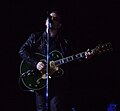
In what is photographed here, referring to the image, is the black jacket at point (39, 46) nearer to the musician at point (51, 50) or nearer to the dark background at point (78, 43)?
the musician at point (51, 50)

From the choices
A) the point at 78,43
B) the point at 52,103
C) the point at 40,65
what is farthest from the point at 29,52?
the point at 78,43

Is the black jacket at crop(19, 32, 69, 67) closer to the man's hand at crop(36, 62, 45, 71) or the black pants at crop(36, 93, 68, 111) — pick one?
the man's hand at crop(36, 62, 45, 71)

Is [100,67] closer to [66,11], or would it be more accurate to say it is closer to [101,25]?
[101,25]

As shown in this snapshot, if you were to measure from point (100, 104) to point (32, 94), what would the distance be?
1153 millimetres

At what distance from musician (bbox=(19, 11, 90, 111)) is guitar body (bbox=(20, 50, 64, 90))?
0.17 feet

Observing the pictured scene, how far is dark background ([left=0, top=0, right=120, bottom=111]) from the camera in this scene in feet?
17.4

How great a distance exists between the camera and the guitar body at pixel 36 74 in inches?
178

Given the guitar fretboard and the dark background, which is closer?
the guitar fretboard

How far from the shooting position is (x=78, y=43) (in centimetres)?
534

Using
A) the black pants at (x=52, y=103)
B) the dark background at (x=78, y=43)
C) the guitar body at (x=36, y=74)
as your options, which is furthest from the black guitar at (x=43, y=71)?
the dark background at (x=78, y=43)

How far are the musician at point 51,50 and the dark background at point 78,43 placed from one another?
0.74 m

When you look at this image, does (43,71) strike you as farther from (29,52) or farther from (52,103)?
(52,103)

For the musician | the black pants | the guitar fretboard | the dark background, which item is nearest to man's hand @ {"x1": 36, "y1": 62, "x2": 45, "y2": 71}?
the musician

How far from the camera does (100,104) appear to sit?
5.54m
